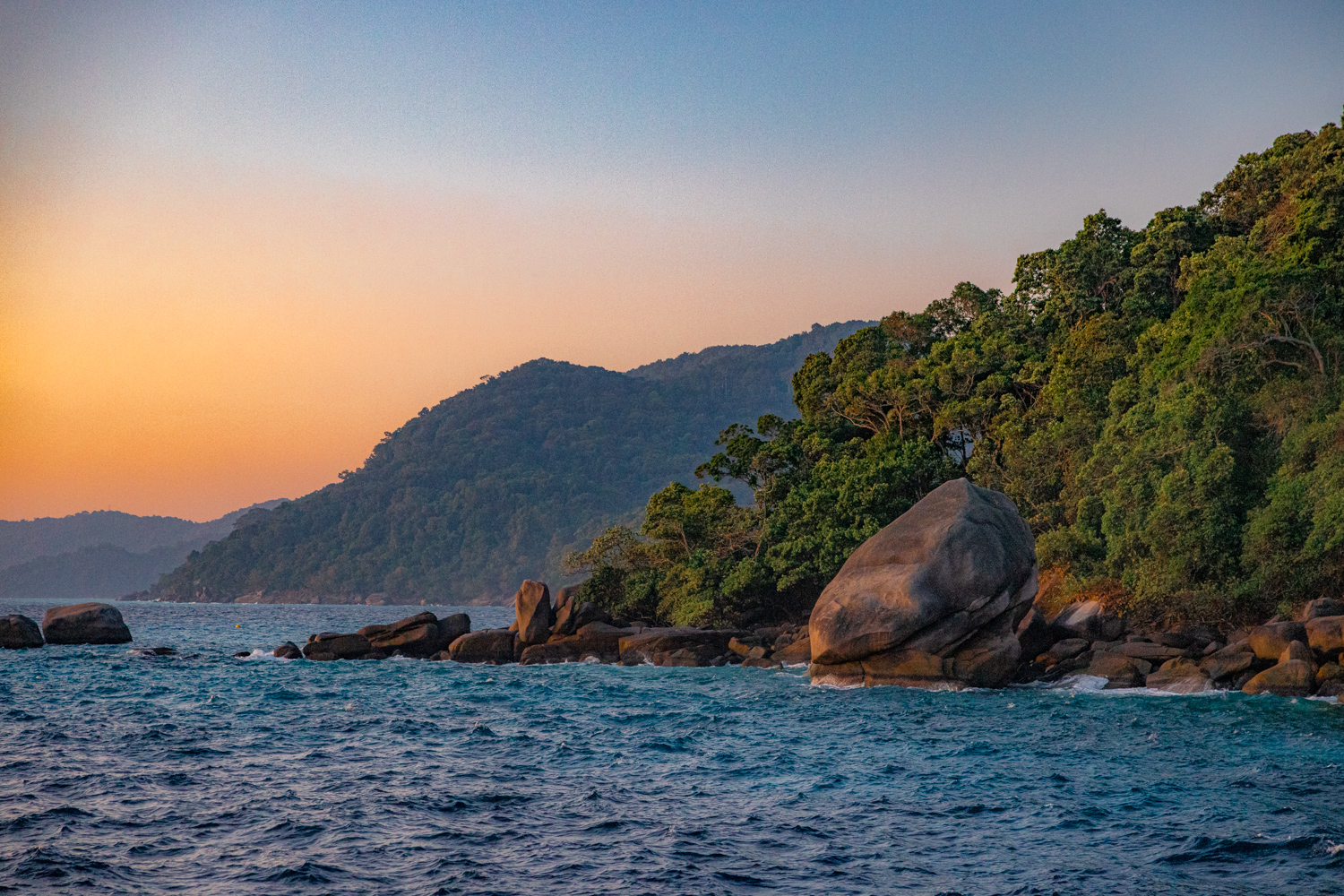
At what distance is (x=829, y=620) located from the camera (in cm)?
3334

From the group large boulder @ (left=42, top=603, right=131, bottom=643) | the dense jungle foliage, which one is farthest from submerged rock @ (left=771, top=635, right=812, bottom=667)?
large boulder @ (left=42, top=603, right=131, bottom=643)

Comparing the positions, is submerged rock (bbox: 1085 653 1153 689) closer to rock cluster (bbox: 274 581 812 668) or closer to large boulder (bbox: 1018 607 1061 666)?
large boulder (bbox: 1018 607 1061 666)

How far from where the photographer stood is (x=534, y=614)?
155 feet

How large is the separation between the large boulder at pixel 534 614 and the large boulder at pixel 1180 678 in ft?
84.2

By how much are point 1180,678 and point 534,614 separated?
27.0 meters

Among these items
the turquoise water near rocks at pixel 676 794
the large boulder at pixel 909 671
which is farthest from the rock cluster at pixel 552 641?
the turquoise water near rocks at pixel 676 794

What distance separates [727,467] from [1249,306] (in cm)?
2520

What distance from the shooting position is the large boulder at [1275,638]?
95.8ft

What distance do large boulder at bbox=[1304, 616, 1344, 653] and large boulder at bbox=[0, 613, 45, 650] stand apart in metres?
54.0

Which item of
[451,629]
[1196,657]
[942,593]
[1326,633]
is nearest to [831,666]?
[942,593]

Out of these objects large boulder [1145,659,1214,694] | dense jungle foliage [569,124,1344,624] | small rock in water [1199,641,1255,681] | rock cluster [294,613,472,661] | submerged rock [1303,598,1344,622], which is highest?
dense jungle foliage [569,124,1344,624]

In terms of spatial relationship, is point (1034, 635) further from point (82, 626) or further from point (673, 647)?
point (82, 626)

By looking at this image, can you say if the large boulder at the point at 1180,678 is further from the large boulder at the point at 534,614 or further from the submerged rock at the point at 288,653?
the submerged rock at the point at 288,653

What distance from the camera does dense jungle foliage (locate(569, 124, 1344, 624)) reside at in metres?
36.2
